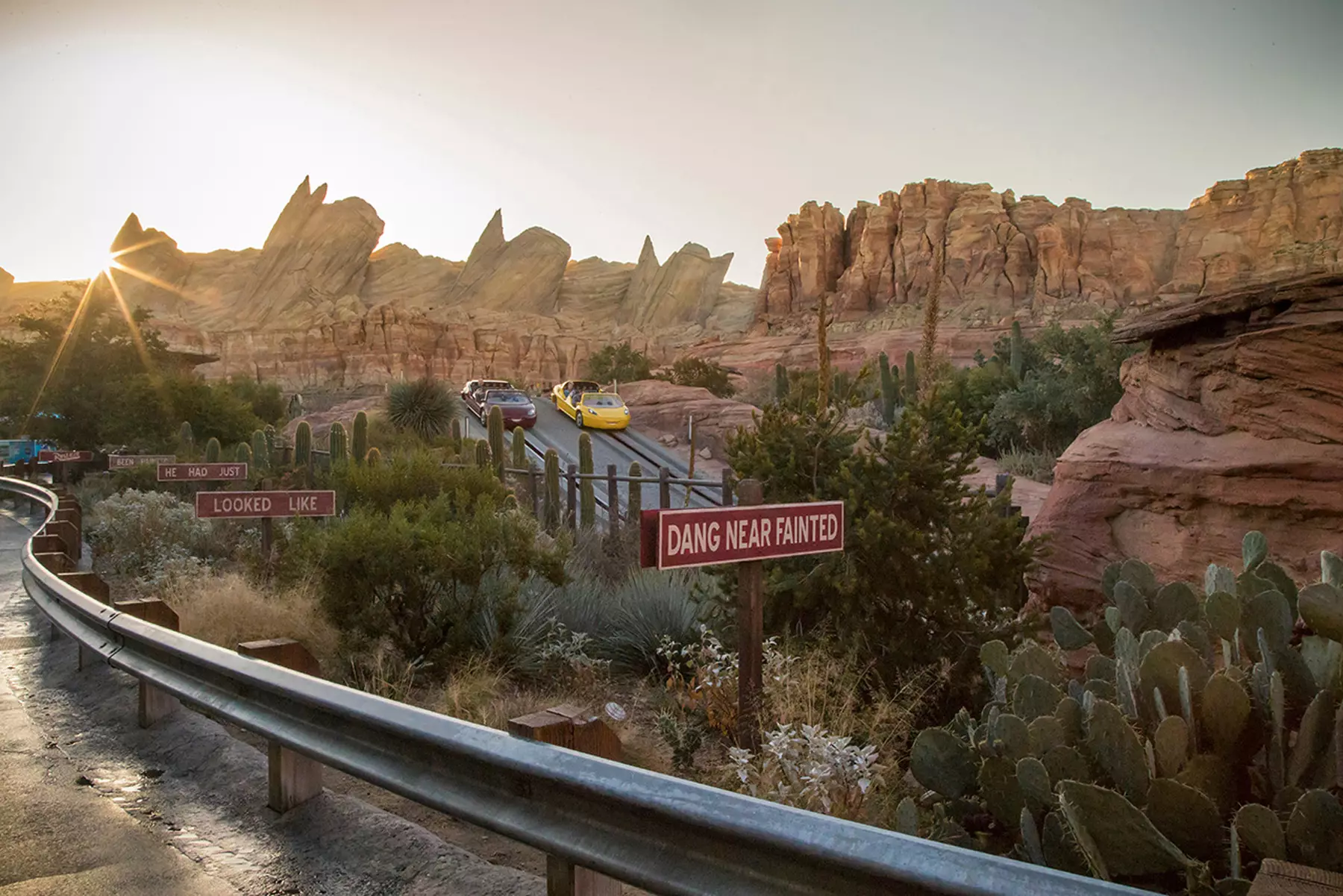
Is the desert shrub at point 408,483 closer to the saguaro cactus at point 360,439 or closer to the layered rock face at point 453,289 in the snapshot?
the saguaro cactus at point 360,439

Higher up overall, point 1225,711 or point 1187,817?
point 1225,711

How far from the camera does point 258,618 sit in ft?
26.3

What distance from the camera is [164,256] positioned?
13888 cm

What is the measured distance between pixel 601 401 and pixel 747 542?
115ft

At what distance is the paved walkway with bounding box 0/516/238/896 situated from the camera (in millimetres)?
3078

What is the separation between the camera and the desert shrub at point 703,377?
5269cm

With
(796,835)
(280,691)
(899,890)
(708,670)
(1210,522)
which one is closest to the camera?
(899,890)

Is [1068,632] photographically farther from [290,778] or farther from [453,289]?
[453,289]

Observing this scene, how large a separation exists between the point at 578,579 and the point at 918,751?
7128 mm

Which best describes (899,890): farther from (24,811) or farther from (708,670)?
(708,670)

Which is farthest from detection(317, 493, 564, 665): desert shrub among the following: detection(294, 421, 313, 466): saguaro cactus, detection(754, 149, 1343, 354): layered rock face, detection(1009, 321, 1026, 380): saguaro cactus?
detection(754, 149, 1343, 354): layered rock face

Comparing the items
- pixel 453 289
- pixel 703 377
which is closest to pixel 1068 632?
pixel 703 377

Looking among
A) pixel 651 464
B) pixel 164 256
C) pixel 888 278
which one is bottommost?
pixel 651 464

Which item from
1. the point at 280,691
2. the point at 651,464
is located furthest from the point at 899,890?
the point at 651,464
